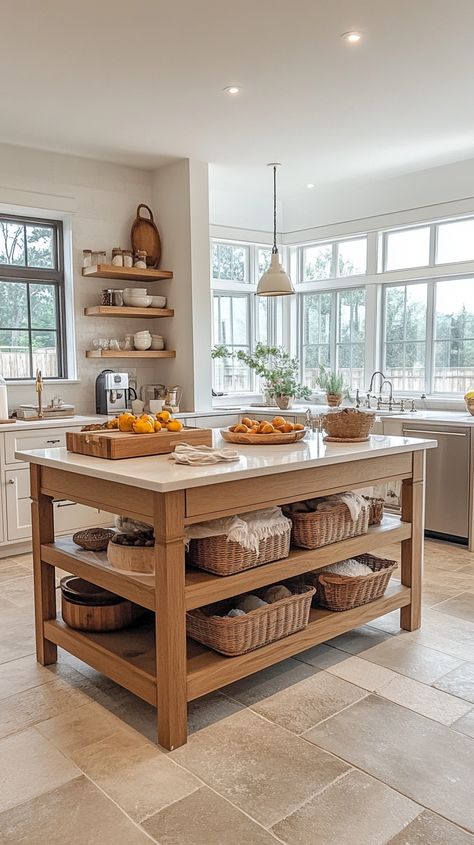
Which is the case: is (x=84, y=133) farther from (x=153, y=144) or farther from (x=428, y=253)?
(x=428, y=253)

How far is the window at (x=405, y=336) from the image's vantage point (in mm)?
5855

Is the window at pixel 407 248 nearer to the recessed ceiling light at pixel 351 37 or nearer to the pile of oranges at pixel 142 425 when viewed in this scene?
the recessed ceiling light at pixel 351 37

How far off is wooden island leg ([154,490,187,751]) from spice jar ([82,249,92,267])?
3.59 m

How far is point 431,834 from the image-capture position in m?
1.81

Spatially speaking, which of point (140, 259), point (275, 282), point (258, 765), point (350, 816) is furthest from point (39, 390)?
point (350, 816)

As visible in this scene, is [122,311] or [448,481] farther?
[122,311]

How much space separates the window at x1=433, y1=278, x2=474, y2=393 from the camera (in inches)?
217

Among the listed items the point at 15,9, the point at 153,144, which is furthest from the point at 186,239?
the point at 15,9

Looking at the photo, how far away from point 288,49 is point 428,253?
2.69m


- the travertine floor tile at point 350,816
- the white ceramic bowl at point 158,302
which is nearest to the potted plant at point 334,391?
the white ceramic bowl at point 158,302

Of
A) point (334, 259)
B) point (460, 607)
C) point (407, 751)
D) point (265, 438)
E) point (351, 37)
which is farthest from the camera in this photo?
point (334, 259)

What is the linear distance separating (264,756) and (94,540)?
1.08 m

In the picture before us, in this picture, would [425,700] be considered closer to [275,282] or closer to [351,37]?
[351,37]

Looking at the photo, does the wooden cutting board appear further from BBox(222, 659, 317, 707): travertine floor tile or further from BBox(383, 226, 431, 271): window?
BBox(383, 226, 431, 271): window
